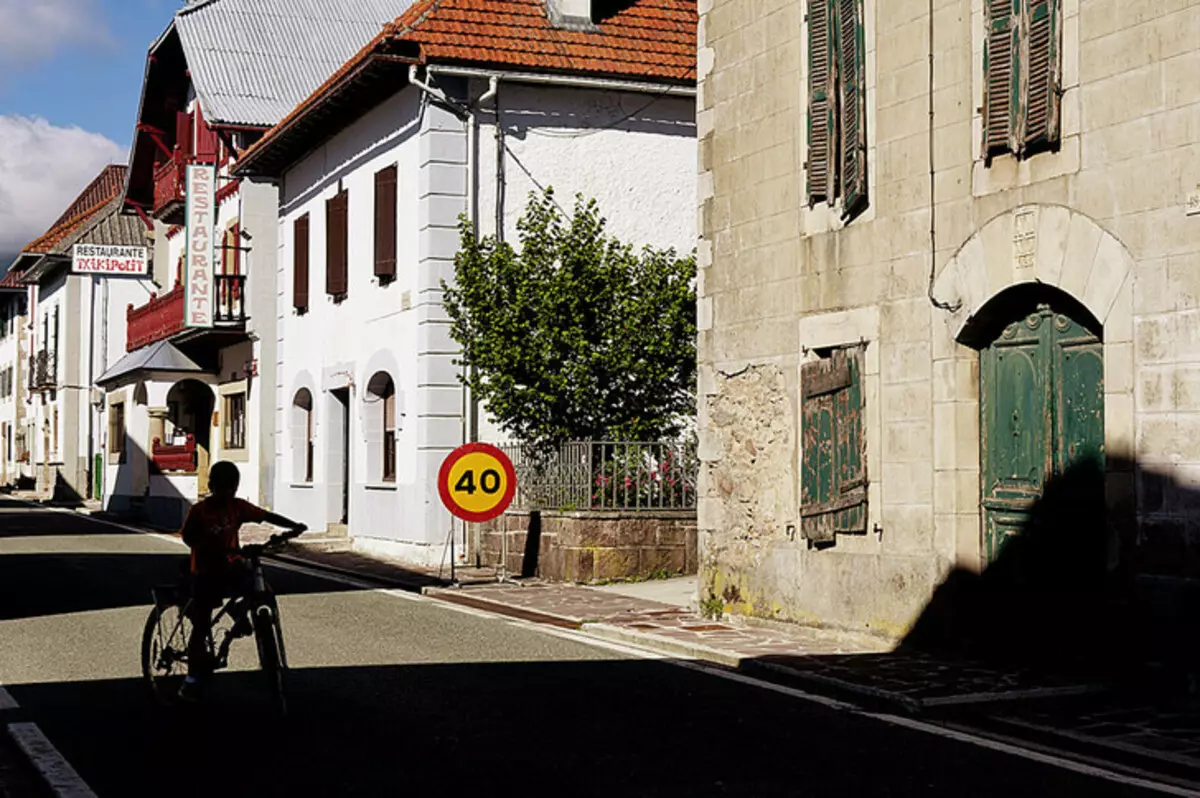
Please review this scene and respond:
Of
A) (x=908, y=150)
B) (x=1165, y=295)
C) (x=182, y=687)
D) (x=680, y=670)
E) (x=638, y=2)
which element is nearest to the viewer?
(x=182, y=687)

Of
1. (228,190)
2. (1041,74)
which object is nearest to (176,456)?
(228,190)

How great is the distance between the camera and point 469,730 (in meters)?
8.73

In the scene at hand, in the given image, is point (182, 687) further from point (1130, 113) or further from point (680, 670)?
point (1130, 113)

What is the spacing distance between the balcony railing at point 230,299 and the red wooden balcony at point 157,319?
1.06 meters

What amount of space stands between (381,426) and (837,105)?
1270 centimetres

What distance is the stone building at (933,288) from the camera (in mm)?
10055

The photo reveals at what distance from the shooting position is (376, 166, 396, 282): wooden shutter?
2327 centimetres

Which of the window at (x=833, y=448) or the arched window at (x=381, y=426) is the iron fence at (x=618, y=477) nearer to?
the arched window at (x=381, y=426)

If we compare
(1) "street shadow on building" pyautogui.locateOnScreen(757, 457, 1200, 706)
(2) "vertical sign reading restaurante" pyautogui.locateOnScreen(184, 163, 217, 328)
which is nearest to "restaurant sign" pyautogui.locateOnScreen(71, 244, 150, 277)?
(2) "vertical sign reading restaurante" pyautogui.locateOnScreen(184, 163, 217, 328)

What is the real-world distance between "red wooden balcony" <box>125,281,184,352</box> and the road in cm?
2070

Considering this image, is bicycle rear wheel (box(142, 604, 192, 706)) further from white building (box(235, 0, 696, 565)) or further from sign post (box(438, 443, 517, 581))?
white building (box(235, 0, 696, 565))

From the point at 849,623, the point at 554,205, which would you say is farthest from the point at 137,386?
the point at 849,623

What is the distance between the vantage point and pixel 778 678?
1102cm

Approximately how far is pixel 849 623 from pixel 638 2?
44.2 feet
